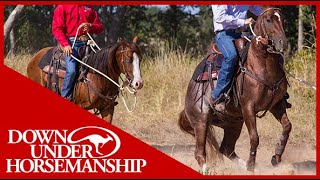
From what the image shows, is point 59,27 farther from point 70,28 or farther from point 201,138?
point 201,138

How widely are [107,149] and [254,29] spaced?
2.29m

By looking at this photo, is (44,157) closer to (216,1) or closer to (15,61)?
(216,1)

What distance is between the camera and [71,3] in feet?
35.1

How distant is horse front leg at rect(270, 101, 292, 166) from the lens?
8781 millimetres

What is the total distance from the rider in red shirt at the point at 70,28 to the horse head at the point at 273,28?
3207 millimetres

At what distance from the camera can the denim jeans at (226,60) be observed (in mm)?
8812

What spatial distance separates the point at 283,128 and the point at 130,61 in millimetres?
2381

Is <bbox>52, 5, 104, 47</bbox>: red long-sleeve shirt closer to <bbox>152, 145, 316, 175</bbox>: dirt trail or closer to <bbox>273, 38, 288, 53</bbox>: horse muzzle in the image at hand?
<bbox>152, 145, 316, 175</bbox>: dirt trail

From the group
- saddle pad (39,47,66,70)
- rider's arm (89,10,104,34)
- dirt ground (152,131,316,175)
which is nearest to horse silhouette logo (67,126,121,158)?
dirt ground (152,131,316,175)

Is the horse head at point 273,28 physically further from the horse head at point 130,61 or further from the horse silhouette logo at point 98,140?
the horse silhouette logo at point 98,140

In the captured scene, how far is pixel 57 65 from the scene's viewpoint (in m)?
11.1

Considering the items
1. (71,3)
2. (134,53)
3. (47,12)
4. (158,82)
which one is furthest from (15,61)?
(47,12)

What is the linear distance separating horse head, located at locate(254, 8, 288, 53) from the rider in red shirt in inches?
126

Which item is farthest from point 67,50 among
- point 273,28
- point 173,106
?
point 173,106
